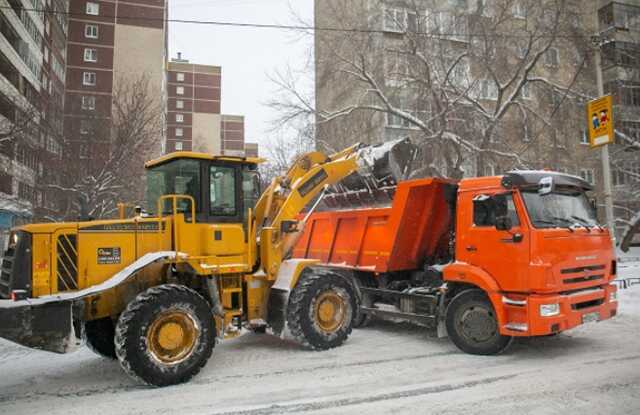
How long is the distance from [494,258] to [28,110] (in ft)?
61.2

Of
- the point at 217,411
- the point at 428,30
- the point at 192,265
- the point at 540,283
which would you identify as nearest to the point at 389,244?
the point at 540,283

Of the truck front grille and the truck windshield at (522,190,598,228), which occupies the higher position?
the truck windshield at (522,190,598,228)

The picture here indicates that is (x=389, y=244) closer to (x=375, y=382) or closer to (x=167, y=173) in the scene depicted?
(x=375, y=382)

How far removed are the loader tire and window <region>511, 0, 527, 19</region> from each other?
16.3m

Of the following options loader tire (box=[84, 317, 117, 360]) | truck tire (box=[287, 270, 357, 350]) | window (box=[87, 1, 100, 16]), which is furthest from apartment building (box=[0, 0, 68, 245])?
truck tire (box=[287, 270, 357, 350])

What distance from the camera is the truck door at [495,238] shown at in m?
6.74

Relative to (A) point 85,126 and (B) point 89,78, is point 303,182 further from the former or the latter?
(B) point 89,78

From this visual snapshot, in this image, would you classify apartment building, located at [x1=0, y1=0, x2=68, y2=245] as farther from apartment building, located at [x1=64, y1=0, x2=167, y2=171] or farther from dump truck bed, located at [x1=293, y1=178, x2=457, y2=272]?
dump truck bed, located at [x1=293, y1=178, x2=457, y2=272]

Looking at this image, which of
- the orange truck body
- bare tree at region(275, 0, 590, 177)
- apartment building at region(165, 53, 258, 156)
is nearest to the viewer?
the orange truck body

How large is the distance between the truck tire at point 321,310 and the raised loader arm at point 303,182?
1.92 ft

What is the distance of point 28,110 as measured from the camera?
19.3 metres

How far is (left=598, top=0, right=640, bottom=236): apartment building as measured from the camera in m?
21.5

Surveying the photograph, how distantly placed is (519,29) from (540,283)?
1342 cm

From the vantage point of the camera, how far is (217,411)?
5.18 metres
